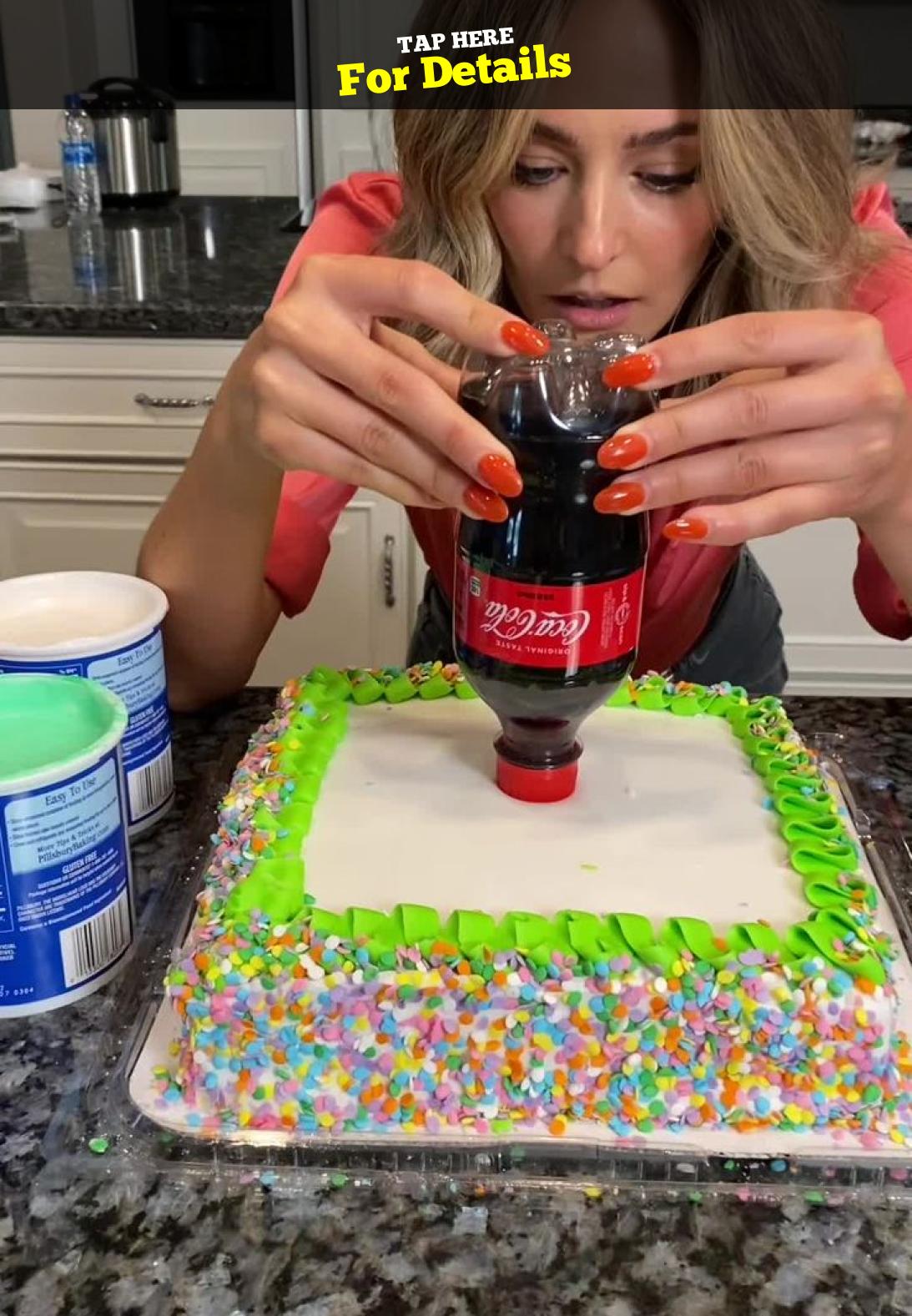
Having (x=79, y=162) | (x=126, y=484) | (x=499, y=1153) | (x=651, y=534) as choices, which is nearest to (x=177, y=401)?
(x=126, y=484)

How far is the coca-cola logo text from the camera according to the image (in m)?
0.67

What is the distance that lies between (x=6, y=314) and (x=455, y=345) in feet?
3.40

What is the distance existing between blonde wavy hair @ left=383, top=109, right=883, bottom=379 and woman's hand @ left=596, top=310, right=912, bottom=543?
0.89ft

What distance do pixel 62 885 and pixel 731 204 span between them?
2.33 feet

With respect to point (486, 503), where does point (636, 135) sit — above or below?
above

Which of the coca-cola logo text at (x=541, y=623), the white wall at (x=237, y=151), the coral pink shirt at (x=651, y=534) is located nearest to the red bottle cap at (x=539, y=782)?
the coca-cola logo text at (x=541, y=623)

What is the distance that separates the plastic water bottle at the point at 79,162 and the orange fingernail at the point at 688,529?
2034mm

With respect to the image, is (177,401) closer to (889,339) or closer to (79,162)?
(79,162)

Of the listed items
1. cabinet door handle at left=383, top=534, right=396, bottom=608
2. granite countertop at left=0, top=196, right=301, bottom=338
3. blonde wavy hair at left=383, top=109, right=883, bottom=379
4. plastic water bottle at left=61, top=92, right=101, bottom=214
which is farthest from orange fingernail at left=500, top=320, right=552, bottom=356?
plastic water bottle at left=61, top=92, right=101, bottom=214

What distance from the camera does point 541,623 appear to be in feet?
2.21

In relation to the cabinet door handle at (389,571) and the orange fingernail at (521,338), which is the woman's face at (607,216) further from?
the cabinet door handle at (389,571)

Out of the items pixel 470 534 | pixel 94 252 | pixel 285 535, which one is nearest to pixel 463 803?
pixel 470 534

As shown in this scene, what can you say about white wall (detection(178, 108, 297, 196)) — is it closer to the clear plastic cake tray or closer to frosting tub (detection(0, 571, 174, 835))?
frosting tub (detection(0, 571, 174, 835))

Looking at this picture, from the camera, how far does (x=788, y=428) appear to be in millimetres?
733
